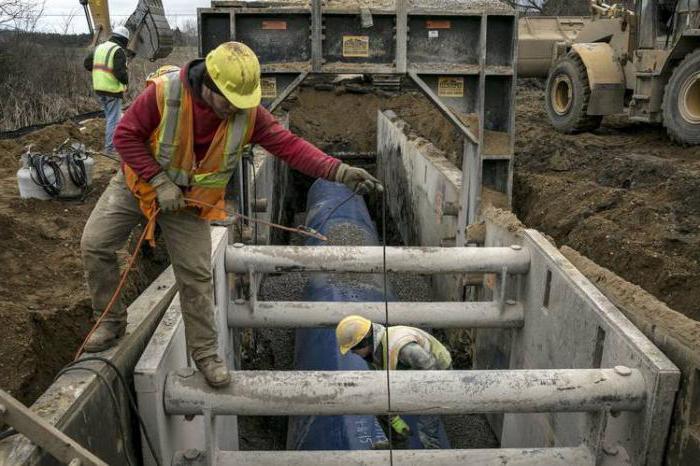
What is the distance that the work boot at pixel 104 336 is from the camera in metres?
3.78

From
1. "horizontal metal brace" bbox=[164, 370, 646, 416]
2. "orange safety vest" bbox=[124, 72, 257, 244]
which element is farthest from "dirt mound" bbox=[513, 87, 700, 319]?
"orange safety vest" bbox=[124, 72, 257, 244]

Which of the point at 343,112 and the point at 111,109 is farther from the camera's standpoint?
the point at 343,112

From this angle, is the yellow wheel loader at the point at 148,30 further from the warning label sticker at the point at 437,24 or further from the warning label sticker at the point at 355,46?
the warning label sticker at the point at 437,24

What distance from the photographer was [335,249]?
5.91 metres

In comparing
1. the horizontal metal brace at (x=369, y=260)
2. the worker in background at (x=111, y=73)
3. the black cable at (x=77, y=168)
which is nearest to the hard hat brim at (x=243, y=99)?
the horizontal metal brace at (x=369, y=260)

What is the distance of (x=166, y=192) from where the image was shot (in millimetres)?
3418

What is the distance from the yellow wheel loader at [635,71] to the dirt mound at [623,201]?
504 millimetres

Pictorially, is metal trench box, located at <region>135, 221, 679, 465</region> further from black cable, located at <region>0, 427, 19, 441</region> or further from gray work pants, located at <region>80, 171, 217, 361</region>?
black cable, located at <region>0, 427, 19, 441</region>

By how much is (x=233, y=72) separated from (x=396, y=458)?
2.36 metres

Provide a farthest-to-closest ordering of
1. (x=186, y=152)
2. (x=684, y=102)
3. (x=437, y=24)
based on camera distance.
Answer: (x=684, y=102) → (x=437, y=24) → (x=186, y=152)

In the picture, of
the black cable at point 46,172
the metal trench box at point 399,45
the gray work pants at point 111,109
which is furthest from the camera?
the gray work pants at point 111,109

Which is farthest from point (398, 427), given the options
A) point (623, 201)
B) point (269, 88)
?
point (623, 201)

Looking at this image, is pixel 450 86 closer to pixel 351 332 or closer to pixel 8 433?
pixel 351 332

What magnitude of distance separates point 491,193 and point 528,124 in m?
6.79
